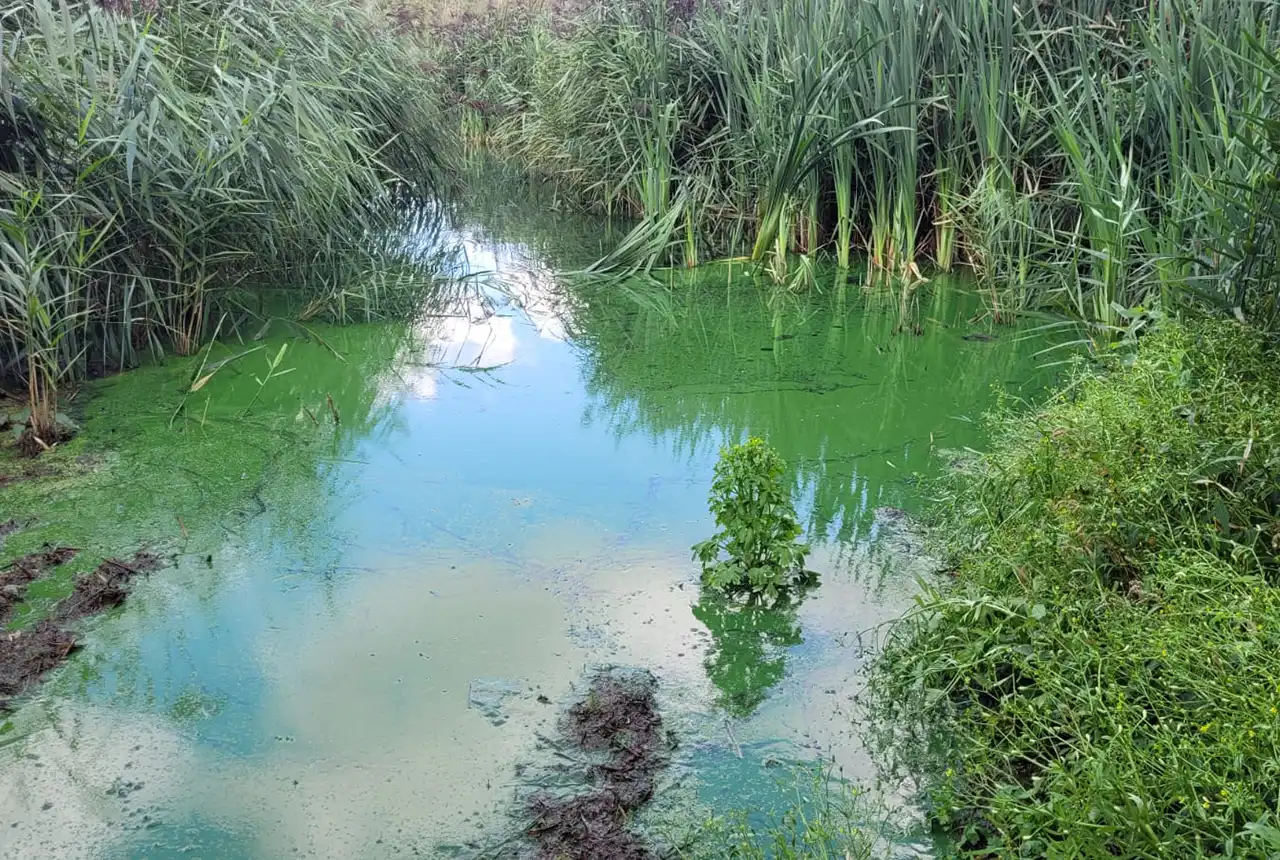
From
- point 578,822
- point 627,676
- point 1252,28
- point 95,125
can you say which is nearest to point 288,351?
point 95,125

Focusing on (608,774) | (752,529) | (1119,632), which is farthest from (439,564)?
(1119,632)

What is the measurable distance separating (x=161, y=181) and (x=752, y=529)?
2.75 metres

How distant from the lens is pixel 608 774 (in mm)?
2320

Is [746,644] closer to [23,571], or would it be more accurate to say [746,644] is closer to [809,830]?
[809,830]

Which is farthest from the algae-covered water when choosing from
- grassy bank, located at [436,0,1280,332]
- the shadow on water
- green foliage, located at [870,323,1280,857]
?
grassy bank, located at [436,0,1280,332]

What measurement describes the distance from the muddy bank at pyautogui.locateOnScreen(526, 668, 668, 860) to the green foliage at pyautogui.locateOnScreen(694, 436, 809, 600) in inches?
17.6

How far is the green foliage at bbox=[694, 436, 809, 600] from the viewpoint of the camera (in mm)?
2959

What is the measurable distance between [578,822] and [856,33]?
451 centimetres

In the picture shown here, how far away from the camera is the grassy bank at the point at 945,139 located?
3820 mm

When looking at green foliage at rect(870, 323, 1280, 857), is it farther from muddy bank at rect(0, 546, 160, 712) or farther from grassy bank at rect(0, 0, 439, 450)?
grassy bank at rect(0, 0, 439, 450)

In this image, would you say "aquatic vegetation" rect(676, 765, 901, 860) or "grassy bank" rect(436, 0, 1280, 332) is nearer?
"aquatic vegetation" rect(676, 765, 901, 860)

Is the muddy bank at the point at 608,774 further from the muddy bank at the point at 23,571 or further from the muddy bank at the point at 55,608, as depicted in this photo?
the muddy bank at the point at 23,571

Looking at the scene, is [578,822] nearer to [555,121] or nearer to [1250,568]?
[1250,568]

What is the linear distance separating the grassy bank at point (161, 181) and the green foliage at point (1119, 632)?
3.02 m
